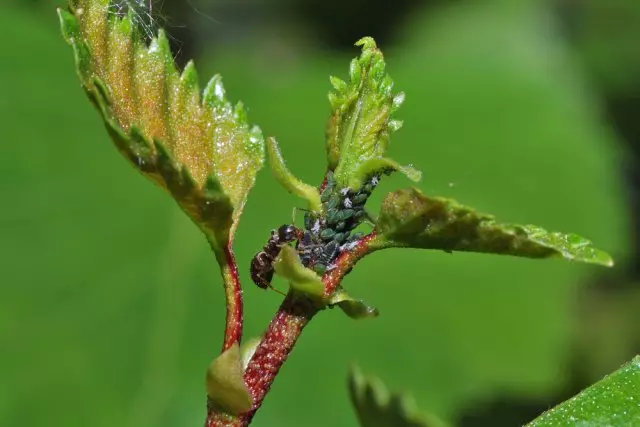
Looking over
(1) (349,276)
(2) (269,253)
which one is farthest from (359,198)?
(1) (349,276)

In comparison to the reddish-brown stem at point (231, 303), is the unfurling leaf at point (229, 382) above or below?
below

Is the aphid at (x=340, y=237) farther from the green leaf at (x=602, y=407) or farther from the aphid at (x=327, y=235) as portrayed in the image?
the green leaf at (x=602, y=407)

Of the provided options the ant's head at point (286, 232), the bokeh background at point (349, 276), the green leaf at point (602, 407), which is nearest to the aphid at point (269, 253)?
the ant's head at point (286, 232)

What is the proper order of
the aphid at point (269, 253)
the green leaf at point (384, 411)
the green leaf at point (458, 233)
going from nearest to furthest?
1. the green leaf at point (458, 233)
2. the aphid at point (269, 253)
3. the green leaf at point (384, 411)

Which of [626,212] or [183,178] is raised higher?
[626,212]

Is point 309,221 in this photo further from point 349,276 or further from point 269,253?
point 349,276

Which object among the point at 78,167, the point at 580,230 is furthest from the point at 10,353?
the point at 580,230

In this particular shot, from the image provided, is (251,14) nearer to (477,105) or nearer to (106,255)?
(477,105)

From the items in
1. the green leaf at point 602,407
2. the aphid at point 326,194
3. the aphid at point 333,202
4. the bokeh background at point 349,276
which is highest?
the bokeh background at point 349,276
